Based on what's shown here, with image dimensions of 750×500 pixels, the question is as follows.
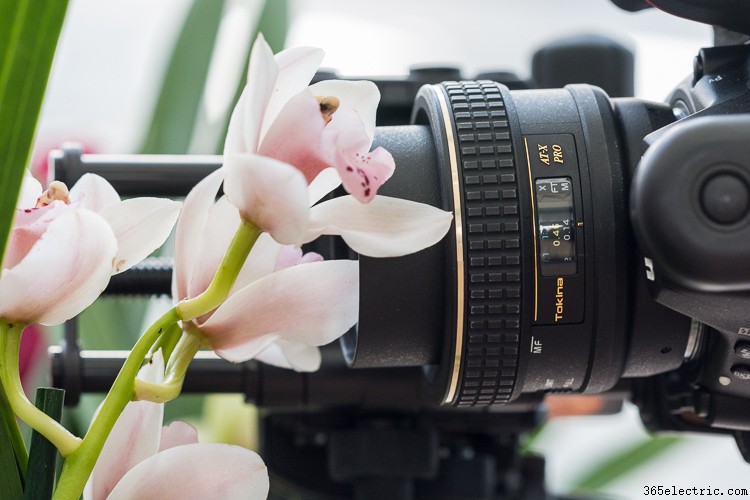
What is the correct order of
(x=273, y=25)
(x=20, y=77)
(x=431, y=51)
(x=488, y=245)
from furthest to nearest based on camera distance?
1. (x=431, y=51)
2. (x=273, y=25)
3. (x=488, y=245)
4. (x=20, y=77)

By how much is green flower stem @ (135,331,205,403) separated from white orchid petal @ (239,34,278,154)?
0.05 m

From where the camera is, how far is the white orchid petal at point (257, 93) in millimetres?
210

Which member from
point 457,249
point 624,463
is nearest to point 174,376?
point 457,249

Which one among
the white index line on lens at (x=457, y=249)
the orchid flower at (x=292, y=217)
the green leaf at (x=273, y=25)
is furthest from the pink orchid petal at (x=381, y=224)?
the green leaf at (x=273, y=25)

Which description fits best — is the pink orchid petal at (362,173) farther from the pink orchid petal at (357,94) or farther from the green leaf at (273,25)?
the green leaf at (273,25)

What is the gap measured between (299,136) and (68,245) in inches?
2.2

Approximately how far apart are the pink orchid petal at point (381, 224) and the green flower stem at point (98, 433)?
5 cm

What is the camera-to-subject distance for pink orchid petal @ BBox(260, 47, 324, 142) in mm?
234

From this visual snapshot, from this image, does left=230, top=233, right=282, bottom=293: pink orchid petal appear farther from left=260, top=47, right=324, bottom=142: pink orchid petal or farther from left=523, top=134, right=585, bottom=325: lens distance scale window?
left=523, top=134, right=585, bottom=325: lens distance scale window

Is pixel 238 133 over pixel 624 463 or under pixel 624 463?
over

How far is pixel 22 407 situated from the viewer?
201mm

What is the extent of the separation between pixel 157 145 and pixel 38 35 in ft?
1.33

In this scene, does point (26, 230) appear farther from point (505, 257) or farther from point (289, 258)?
point (505, 257)

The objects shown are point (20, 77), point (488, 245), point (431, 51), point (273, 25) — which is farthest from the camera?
point (431, 51)
